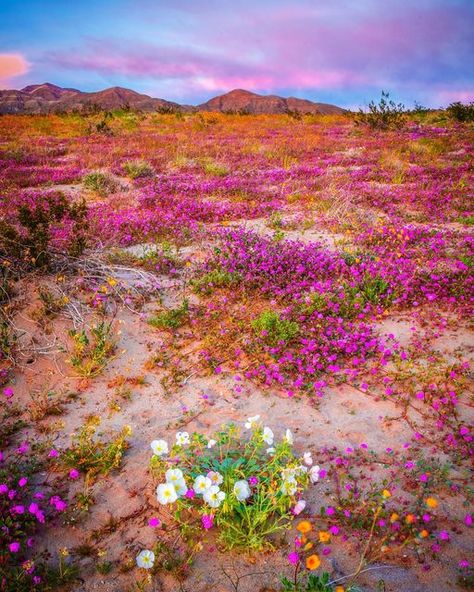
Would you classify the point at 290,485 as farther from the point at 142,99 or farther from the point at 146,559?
the point at 142,99

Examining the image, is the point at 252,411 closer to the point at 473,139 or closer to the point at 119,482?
the point at 119,482

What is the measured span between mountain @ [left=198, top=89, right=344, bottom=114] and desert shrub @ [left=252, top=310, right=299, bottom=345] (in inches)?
6492

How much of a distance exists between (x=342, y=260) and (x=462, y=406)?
11.0ft

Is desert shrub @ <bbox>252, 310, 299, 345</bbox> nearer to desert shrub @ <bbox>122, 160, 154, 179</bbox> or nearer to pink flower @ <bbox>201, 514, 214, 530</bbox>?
pink flower @ <bbox>201, 514, 214, 530</bbox>

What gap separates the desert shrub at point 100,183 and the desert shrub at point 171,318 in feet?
25.2

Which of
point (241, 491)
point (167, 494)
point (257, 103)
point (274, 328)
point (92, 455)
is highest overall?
point (257, 103)

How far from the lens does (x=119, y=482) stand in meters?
3.26

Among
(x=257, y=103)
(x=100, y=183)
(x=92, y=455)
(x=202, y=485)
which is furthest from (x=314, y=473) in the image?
(x=257, y=103)

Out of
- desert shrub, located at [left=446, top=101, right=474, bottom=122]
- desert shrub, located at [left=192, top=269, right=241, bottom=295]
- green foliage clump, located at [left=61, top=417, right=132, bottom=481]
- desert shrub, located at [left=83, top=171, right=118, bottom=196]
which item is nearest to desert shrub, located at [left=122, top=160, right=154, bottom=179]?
desert shrub, located at [left=83, top=171, right=118, bottom=196]

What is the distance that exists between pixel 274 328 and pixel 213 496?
2.79 metres

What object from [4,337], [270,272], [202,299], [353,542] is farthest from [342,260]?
[4,337]

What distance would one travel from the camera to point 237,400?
4.25m

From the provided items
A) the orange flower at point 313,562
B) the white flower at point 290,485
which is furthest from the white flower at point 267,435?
the orange flower at point 313,562

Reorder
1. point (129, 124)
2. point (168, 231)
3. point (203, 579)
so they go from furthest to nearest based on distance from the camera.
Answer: point (129, 124) < point (168, 231) < point (203, 579)
